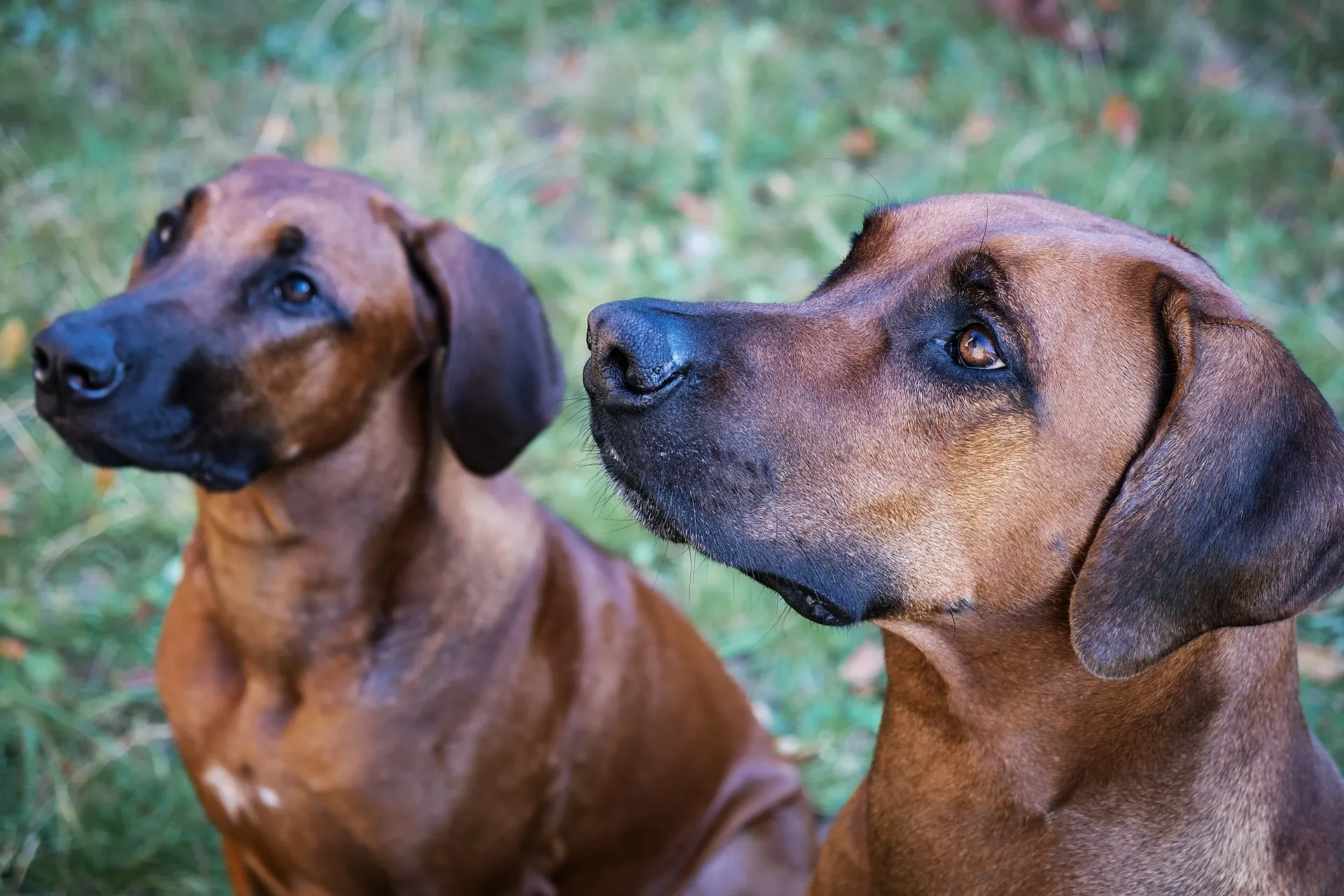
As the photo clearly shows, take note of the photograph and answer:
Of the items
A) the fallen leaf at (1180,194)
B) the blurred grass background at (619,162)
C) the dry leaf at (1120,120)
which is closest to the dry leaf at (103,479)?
the blurred grass background at (619,162)

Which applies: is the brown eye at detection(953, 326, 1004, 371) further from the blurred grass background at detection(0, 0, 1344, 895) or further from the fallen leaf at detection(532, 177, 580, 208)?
the fallen leaf at detection(532, 177, 580, 208)

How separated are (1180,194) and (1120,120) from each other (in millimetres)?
766

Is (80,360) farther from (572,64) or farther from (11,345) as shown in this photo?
(572,64)

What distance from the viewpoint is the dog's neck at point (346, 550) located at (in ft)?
10.3

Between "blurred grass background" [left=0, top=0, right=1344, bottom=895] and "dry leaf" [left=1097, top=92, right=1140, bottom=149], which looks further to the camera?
"dry leaf" [left=1097, top=92, right=1140, bottom=149]

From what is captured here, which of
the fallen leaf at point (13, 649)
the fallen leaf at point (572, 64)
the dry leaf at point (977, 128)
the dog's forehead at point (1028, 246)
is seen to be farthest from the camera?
the fallen leaf at point (572, 64)

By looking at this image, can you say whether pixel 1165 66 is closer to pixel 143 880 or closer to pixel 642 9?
pixel 642 9

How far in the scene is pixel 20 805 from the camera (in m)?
4.07

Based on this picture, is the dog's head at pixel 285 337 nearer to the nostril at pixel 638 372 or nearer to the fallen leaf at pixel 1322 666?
the nostril at pixel 638 372

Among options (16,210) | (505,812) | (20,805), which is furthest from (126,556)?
(505,812)

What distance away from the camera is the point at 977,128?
7.64 m

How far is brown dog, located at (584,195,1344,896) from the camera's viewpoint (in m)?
2.21

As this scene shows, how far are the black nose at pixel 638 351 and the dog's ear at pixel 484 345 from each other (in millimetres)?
936

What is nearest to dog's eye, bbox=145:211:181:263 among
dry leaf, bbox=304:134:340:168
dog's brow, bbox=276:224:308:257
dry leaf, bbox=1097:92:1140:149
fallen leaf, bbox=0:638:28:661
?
dog's brow, bbox=276:224:308:257
